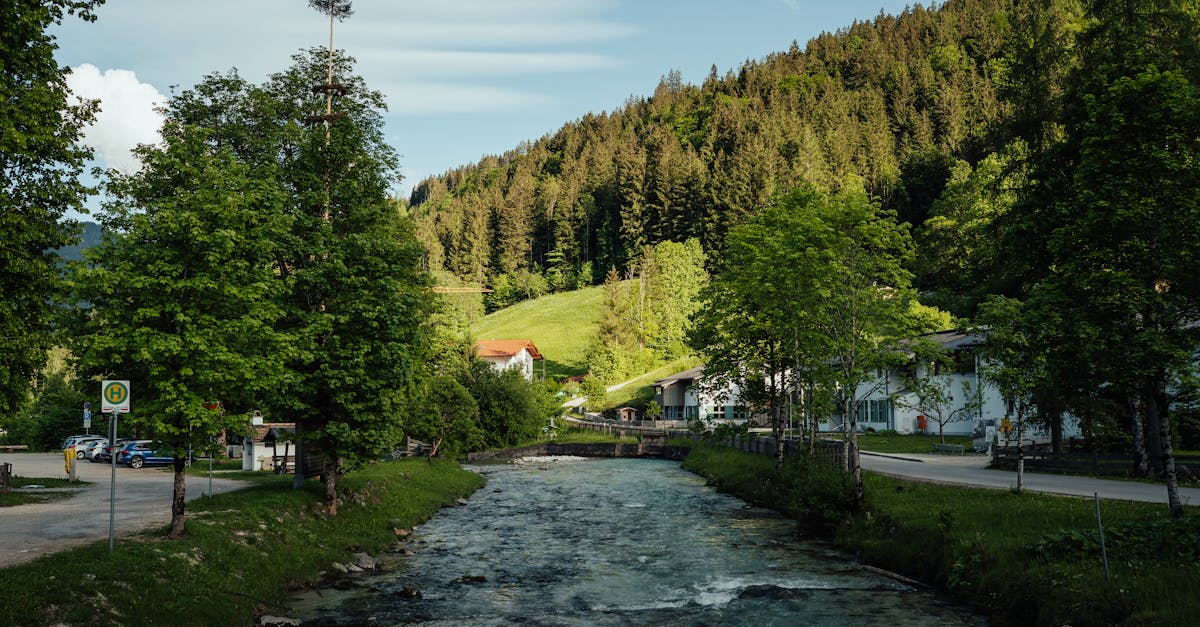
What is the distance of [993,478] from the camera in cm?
2858

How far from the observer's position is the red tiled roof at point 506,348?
10698cm

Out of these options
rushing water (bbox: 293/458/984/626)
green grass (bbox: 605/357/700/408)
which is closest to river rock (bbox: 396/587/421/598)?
rushing water (bbox: 293/458/984/626)

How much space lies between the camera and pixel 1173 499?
16344mm

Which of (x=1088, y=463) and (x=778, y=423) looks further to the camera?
(x=778, y=423)

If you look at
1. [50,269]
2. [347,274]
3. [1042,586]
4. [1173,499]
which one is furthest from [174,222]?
[1173,499]

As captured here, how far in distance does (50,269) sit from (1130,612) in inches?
983

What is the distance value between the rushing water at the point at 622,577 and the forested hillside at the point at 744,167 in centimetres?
9859

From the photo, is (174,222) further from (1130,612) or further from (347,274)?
(1130,612)

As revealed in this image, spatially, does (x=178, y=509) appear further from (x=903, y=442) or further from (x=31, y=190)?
(x=903, y=442)

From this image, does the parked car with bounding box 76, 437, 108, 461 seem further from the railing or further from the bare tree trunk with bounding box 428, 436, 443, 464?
the railing

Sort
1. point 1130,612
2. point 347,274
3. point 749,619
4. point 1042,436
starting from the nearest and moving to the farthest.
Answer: point 1130,612 → point 749,619 → point 347,274 → point 1042,436

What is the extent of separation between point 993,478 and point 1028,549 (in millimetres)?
12671

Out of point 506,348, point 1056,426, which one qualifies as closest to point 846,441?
point 1056,426

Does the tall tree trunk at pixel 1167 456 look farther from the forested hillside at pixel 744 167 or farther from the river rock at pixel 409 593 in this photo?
the forested hillside at pixel 744 167
